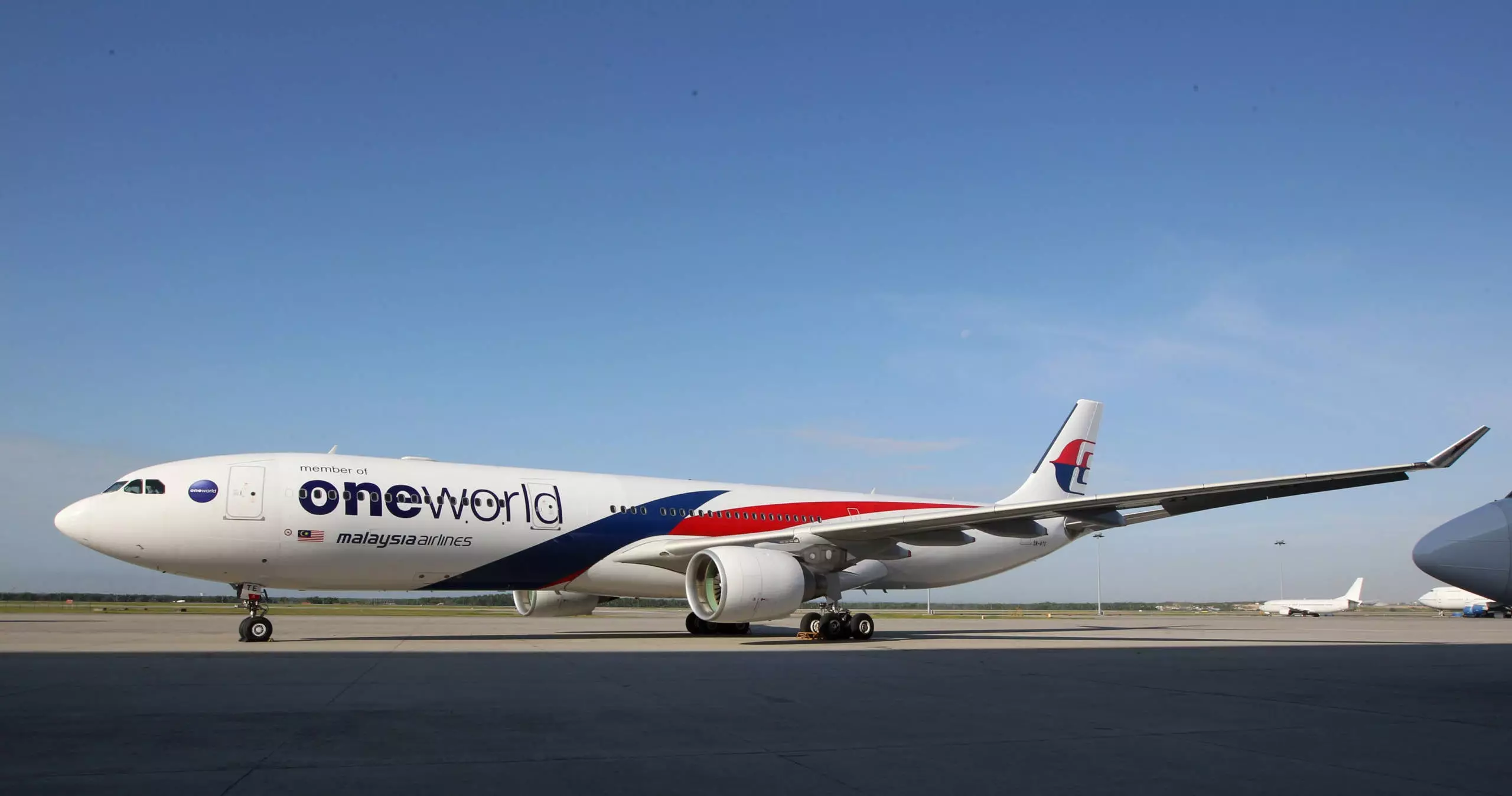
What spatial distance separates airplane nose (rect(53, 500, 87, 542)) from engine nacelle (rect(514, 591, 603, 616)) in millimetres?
8731

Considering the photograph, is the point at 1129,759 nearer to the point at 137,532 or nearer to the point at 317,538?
the point at 317,538

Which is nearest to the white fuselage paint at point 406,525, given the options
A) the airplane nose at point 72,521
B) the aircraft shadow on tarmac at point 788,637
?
the airplane nose at point 72,521

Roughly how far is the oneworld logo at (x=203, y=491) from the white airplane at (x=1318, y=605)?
73.1 m

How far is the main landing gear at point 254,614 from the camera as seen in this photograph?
1744 centimetres

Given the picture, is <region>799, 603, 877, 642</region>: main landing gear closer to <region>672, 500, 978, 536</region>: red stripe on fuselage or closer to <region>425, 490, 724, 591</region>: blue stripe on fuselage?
<region>672, 500, 978, 536</region>: red stripe on fuselage

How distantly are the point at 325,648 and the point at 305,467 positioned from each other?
3808 millimetres

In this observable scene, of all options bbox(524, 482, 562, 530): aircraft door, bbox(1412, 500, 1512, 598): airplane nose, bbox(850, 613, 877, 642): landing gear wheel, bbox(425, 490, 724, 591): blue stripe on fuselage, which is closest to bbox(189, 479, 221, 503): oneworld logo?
bbox(425, 490, 724, 591): blue stripe on fuselage

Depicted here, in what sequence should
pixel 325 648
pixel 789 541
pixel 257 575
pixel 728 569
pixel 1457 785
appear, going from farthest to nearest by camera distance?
1. pixel 789 541
2. pixel 728 569
3. pixel 257 575
4. pixel 325 648
5. pixel 1457 785

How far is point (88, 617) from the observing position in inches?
1297

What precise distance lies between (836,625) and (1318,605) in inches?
2646

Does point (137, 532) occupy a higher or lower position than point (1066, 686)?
higher

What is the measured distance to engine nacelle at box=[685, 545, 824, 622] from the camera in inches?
738

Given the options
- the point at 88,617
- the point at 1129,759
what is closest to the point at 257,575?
the point at 1129,759

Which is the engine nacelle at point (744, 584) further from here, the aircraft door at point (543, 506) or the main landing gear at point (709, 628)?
the main landing gear at point (709, 628)
